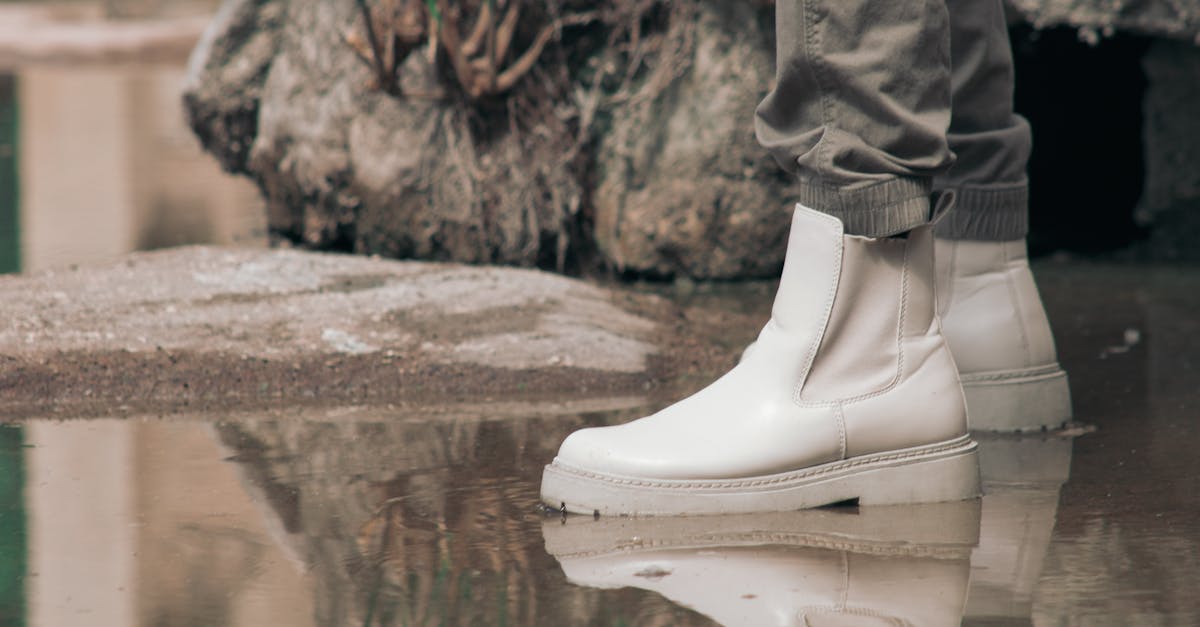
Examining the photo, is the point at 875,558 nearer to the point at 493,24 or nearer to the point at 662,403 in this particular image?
the point at 662,403

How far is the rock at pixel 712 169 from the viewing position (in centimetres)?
292

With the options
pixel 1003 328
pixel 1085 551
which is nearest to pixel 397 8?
pixel 1003 328

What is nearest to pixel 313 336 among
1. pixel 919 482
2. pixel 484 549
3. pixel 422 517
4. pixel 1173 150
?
pixel 422 517

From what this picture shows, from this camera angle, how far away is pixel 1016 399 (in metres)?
1.68

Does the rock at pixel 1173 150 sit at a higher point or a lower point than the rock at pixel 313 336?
higher

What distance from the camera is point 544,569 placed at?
47.1 inches

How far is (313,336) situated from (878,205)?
1068mm

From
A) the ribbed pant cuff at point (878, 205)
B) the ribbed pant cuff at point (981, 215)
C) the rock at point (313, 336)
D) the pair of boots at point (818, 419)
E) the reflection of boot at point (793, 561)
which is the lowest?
the rock at point (313, 336)

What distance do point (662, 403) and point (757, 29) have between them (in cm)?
128

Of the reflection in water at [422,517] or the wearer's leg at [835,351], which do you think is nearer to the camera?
the reflection in water at [422,517]

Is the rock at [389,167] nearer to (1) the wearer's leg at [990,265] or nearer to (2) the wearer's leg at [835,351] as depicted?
(1) the wearer's leg at [990,265]

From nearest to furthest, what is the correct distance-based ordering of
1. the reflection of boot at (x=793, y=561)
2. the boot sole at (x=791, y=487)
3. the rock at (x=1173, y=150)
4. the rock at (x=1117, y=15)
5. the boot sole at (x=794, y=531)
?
1. the reflection of boot at (x=793, y=561)
2. the boot sole at (x=794, y=531)
3. the boot sole at (x=791, y=487)
4. the rock at (x=1117, y=15)
5. the rock at (x=1173, y=150)

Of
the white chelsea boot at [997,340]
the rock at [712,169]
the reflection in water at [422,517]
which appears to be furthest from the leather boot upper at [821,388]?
the rock at [712,169]

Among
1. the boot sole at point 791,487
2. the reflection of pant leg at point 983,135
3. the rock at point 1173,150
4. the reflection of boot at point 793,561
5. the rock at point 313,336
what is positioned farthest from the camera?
the rock at point 1173,150
